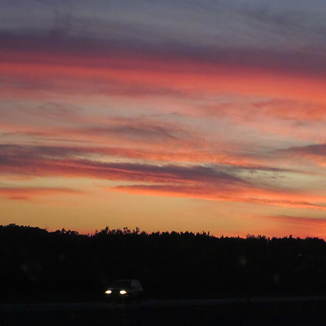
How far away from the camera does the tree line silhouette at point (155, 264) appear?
212 feet

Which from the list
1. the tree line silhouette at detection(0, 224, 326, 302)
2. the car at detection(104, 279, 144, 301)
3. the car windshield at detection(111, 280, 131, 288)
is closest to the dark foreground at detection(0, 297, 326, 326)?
the car at detection(104, 279, 144, 301)

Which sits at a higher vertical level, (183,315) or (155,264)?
(155,264)

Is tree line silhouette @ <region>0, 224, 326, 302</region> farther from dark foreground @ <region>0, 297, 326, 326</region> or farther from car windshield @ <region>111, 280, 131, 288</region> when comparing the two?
dark foreground @ <region>0, 297, 326, 326</region>

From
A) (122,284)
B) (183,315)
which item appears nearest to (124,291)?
(122,284)

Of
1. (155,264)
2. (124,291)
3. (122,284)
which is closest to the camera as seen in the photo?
(124,291)

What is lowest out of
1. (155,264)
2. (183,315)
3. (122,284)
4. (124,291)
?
(183,315)

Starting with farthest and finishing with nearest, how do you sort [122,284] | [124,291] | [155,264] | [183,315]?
[155,264], [122,284], [124,291], [183,315]

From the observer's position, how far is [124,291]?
2009 inches

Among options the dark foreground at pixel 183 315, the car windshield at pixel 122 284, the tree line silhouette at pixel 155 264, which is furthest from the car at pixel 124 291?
the dark foreground at pixel 183 315

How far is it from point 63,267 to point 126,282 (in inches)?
678

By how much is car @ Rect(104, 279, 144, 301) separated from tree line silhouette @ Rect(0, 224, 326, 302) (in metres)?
5.28

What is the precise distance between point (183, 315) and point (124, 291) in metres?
25.0

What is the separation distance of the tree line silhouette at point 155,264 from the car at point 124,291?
5279mm

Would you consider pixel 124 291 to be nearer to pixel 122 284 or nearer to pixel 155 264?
pixel 122 284
